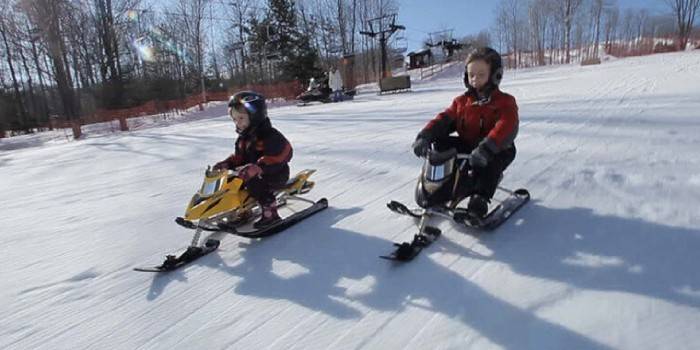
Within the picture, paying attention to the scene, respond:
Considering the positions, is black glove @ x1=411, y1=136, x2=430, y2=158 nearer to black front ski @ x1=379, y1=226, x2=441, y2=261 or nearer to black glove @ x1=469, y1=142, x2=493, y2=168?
black glove @ x1=469, y1=142, x2=493, y2=168

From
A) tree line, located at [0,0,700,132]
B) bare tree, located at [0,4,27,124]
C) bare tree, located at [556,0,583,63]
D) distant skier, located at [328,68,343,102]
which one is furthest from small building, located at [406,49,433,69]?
bare tree, located at [0,4,27,124]

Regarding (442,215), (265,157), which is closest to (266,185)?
(265,157)

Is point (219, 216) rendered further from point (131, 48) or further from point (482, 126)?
point (131, 48)

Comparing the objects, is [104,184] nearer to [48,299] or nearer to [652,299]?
[48,299]

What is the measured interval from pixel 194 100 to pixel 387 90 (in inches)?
487

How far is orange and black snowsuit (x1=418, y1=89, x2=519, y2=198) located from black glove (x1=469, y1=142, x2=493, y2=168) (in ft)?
0.06

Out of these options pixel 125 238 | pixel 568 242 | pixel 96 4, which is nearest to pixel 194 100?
pixel 96 4

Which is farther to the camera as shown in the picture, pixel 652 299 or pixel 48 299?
pixel 48 299

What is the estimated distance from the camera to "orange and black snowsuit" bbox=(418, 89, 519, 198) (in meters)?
2.71

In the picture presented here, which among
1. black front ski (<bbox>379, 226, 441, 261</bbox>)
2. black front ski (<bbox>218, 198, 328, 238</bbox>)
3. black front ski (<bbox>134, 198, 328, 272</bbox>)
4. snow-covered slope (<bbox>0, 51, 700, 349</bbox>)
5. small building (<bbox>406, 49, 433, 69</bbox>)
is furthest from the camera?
small building (<bbox>406, 49, 433, 69</bbox>)

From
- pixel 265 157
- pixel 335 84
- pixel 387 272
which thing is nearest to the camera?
pixel 387 272

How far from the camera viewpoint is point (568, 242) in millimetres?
2545

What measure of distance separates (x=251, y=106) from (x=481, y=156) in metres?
1.71

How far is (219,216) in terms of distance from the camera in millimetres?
3234
